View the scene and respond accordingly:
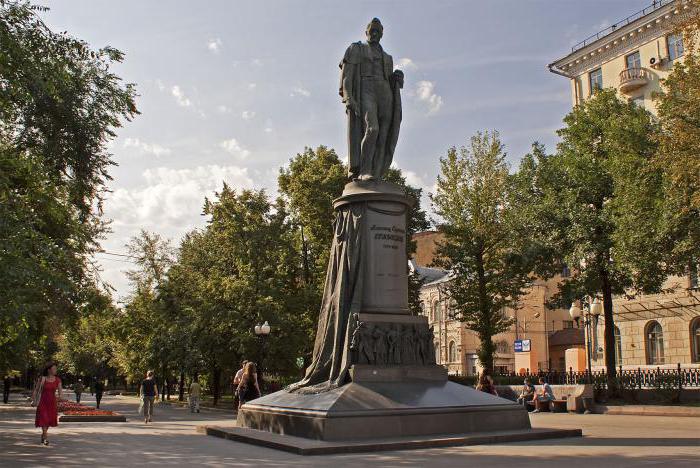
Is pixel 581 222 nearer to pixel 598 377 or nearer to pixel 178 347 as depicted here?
pixel 598 377

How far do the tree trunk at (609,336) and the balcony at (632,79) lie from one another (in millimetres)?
20862

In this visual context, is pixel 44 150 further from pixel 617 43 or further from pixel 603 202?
pixel 617 43

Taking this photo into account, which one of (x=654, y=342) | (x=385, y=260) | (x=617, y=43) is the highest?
(x=617, y=43)

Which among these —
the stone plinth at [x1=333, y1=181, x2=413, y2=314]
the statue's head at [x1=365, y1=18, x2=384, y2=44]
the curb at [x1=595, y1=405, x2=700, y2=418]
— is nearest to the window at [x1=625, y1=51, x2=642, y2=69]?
the curb at [x1=595, y1=405, x2=700, y2=418]

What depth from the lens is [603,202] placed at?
3259 centimetres

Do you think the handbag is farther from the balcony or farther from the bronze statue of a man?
the balcony

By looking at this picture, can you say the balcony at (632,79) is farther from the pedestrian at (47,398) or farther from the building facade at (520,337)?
the pedestrian at (47,398)

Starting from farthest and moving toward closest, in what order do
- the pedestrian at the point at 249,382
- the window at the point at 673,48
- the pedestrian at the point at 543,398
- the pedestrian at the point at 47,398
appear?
the window at the point at 673,48, the pedestrian at the point at 543,398, the pedestrian at the point at 249,382, the pedestrian at the point at 47,398

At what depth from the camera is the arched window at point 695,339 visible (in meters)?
40.8

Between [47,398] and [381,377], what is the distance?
6764 millimetres

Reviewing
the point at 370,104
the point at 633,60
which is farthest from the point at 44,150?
the point at 633,60

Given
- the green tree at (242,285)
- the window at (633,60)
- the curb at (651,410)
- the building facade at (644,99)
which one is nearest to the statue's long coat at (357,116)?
the curb at (651,410)

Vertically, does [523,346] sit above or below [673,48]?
below

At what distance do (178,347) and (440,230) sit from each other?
1532 centimetres
